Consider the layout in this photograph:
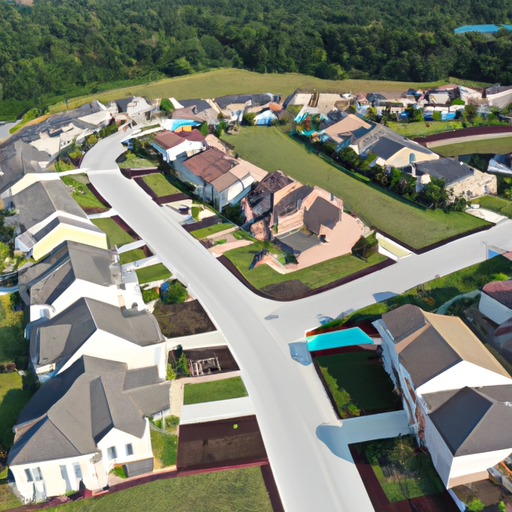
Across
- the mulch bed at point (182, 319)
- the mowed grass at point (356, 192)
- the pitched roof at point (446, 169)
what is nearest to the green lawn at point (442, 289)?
the mowed grass at point (356, 192)

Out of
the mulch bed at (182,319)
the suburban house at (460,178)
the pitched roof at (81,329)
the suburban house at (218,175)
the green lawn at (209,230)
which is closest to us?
the pitched roof at (81,329)

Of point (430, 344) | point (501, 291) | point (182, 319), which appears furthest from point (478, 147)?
point (182, 319)

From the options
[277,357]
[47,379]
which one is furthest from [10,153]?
[277,357]

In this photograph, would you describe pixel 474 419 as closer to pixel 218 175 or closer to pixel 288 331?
pixel 288 331

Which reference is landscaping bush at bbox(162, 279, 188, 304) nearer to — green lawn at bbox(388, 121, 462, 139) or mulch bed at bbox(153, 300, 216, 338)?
mulch bed at bbox(153, 300, 216, 338)

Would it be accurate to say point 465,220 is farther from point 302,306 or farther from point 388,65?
point 388,65

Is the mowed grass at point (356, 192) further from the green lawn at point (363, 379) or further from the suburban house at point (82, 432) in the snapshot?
the suburban house at point (82, 432)
